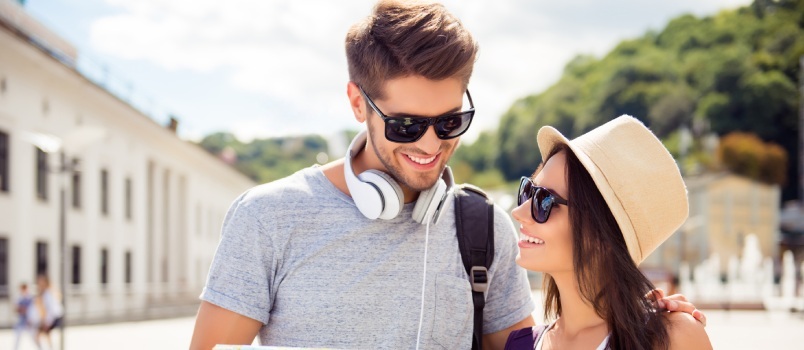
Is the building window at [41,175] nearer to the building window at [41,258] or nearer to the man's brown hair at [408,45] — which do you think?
the building window at [41,258]

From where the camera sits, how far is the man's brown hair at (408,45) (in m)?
3.08

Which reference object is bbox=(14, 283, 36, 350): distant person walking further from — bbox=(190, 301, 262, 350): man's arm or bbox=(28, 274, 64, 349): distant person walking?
bbox=(190, 301, 262, 350): man's arm

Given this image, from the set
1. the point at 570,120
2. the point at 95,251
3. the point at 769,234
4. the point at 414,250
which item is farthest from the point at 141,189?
the point at 570,120

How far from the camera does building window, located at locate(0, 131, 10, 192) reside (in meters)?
24.4

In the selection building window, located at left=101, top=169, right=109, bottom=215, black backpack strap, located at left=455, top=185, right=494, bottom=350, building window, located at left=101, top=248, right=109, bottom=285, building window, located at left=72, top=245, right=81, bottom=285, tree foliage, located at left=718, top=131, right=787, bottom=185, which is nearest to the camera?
→ black backpack strap, located at left=455, top=185, right=494, bottom=350

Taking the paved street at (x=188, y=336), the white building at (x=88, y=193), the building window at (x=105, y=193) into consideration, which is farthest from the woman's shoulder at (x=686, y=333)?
the building window at (x=105, y=193)

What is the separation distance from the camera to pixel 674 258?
8219cm

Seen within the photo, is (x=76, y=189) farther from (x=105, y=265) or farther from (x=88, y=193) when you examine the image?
(x=105, y=265)

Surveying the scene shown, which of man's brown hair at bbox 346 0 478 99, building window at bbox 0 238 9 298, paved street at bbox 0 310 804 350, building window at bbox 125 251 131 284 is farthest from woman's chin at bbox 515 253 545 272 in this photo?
building window at bbox 125 251 131 284

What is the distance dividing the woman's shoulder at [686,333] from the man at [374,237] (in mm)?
734

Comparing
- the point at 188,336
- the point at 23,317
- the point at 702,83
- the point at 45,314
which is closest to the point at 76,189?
the point at 188,336

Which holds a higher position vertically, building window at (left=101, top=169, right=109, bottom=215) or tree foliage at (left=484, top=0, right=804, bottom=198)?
tree foliage at (left=484, top=0, right=804, bottom=198)

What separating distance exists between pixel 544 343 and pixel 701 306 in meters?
33.7

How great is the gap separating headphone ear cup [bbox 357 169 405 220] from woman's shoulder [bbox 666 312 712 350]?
92 centimetres
